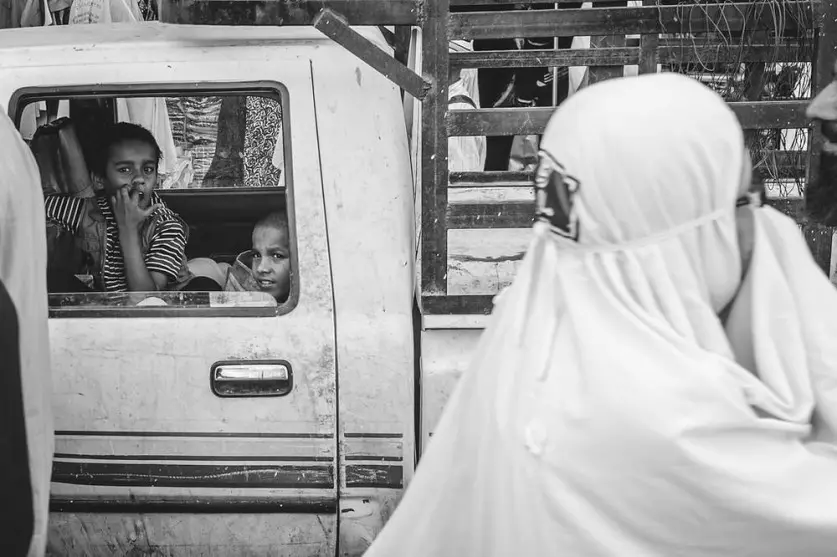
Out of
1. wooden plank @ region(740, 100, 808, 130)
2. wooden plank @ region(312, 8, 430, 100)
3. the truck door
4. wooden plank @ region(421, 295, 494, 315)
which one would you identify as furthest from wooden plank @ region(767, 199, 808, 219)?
the truck door

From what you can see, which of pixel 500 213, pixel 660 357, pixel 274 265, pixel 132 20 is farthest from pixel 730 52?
pixel 132 20

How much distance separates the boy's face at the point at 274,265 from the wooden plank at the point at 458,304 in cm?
55

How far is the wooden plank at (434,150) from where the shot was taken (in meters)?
2.56

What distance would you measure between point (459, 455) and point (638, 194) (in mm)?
563

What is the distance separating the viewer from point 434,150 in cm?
256

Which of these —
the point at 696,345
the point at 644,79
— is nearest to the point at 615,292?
the point at 696,345

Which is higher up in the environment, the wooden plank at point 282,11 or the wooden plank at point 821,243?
the wooden plank at point 282,11

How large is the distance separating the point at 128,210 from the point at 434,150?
124cm

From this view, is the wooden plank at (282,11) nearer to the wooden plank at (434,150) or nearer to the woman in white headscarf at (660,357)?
the wooden plank at (434,150)

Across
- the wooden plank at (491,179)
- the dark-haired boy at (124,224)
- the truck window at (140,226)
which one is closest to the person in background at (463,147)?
the wooden plank at (491,179)

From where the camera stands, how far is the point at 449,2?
8.52 ft

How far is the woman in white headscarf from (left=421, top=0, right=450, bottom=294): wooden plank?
96 centimetres

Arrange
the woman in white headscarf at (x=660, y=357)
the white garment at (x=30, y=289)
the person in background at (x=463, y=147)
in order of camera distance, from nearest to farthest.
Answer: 1. the woman in white headscarf at (x=660, y=357)
2. the white garment at (x=30, y=289)
3. the person in background at (x=463, y=147)

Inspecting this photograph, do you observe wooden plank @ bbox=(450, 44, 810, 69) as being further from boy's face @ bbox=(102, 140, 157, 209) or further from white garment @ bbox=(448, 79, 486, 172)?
white garment @ bbox=(448, 79, 486, 172)
